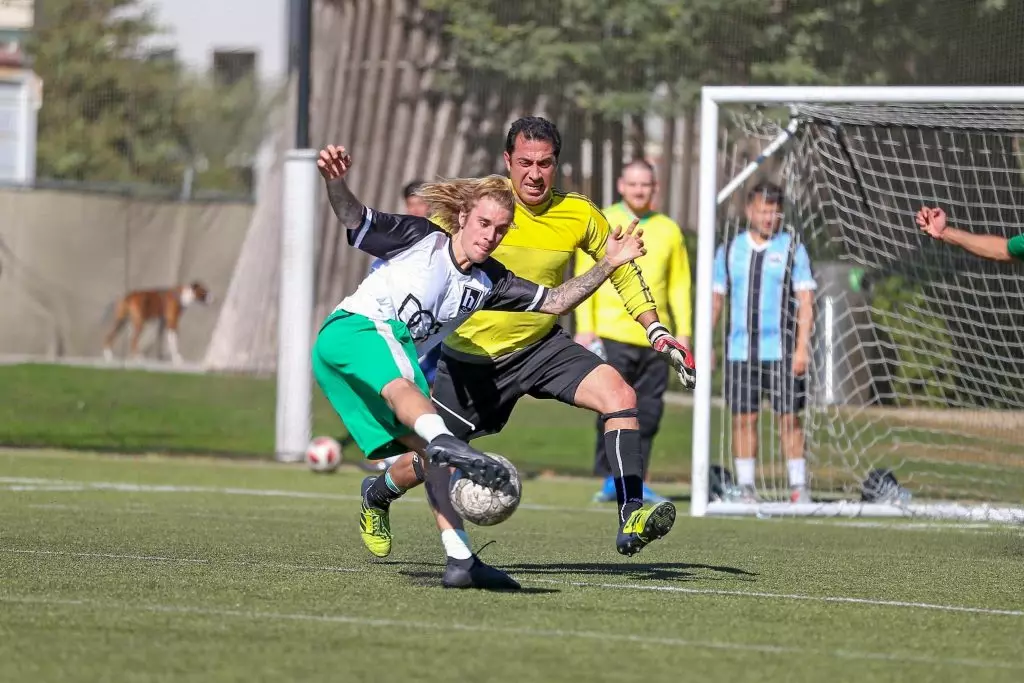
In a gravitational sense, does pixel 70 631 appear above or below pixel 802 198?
below

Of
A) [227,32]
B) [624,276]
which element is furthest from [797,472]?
[227,32]

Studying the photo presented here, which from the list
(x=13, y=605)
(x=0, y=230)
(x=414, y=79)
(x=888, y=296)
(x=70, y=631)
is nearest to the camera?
(x=70, y=631)

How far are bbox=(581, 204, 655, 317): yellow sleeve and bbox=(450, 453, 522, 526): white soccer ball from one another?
65.5 inches

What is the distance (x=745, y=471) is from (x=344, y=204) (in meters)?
5.66

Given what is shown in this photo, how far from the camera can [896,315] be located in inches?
520

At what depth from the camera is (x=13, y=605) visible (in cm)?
561

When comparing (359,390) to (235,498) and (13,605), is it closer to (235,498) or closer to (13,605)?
(13,605)

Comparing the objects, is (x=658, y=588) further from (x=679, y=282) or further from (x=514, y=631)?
(x=679, y=282)

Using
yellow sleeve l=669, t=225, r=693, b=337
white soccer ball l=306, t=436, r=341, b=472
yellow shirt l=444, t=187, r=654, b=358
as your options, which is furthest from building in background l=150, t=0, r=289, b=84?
yellow shirt l=444, t=187, r=654, b=358

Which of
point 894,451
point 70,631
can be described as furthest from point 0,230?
point 70,631

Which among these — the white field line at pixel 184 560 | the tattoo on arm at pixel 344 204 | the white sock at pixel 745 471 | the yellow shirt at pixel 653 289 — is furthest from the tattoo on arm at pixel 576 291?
the white sock at pixel 745 471

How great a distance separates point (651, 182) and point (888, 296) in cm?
275

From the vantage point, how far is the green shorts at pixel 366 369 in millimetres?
6496

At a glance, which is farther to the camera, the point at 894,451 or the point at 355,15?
the point at 355,15
